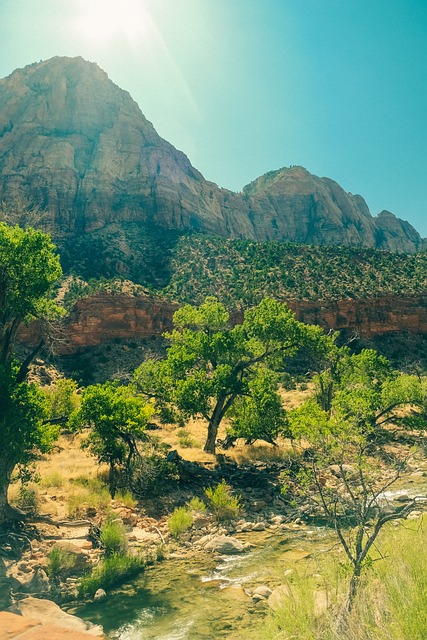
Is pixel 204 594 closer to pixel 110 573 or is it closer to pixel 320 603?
pixel 110 573

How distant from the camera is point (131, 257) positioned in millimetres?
69938

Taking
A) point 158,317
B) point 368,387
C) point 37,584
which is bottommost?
point 37,584

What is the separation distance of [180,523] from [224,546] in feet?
5.81

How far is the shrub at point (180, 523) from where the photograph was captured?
12.4m

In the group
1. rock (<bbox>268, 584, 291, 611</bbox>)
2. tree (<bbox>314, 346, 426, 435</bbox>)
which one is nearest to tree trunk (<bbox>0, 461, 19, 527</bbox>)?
rock (<bbox>268, 584, 291, 611</bbox>)

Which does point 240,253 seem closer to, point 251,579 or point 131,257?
point 131,257

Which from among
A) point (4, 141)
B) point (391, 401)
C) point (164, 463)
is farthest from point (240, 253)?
point (4, 141)

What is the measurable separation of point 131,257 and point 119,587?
64.2 m

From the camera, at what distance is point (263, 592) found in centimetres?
857

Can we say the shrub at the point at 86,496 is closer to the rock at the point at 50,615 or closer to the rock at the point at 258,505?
the rock at the point at 50,615

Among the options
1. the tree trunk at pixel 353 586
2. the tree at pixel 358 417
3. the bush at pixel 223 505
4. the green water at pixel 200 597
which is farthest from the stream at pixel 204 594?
the tree at pixel 358 417

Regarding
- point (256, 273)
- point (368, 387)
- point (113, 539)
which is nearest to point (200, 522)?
point (113, 539)

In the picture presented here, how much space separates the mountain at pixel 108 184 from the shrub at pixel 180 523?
5505cm

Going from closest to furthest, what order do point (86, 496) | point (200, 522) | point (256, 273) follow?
1. point (200, 522)
2. point (86, 496)
3. point (256, 273)
